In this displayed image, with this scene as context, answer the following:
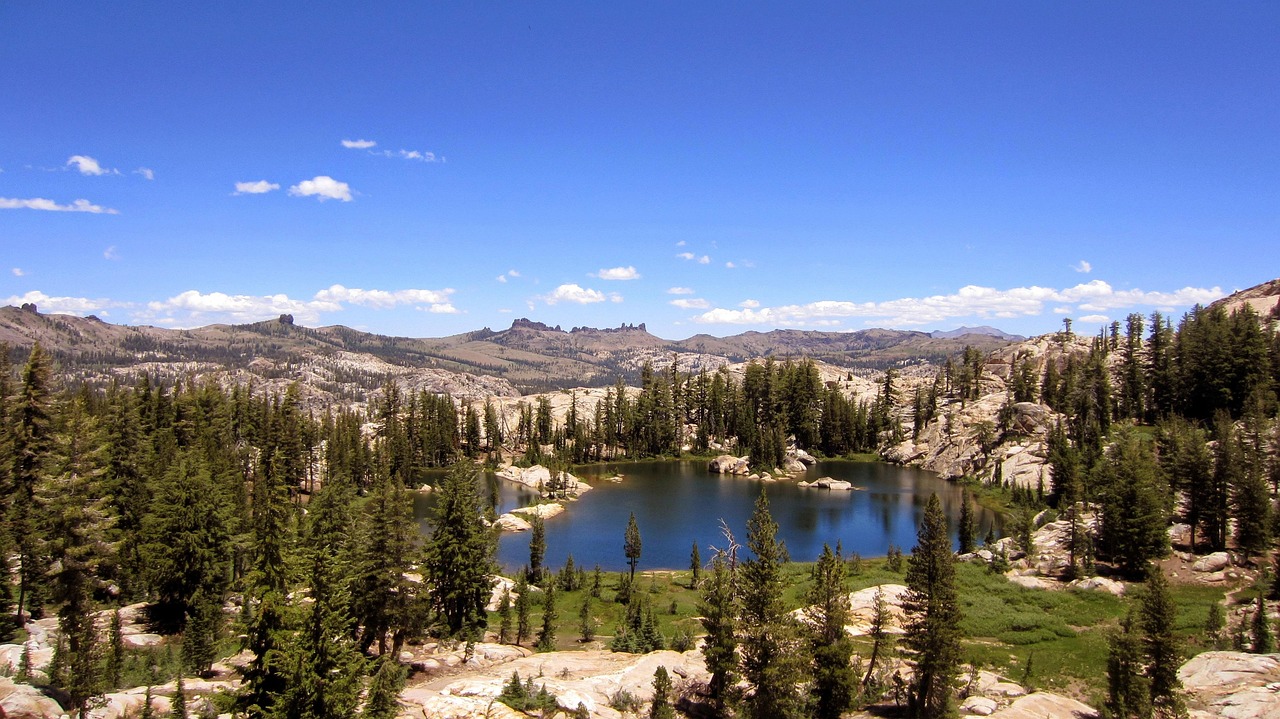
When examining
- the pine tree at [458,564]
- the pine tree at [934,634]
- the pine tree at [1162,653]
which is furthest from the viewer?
the pine tree at [458,564]

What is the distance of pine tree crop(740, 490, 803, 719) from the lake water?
1026 inches

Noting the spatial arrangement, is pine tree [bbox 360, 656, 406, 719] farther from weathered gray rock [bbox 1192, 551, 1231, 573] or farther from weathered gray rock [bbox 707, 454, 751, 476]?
weathered gray rock [bbox 707, 454, 751, 476]

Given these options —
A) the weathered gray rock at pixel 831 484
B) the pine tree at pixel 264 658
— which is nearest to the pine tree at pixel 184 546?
the pine tree at pixel 264 658

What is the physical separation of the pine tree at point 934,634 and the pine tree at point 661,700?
12.0 meters

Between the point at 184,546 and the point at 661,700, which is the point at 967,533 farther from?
the point at 184,546

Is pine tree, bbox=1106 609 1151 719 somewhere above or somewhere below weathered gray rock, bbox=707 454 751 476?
above

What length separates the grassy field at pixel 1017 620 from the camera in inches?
1435

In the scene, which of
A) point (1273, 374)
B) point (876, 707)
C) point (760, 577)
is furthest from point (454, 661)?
point (1273, 374)

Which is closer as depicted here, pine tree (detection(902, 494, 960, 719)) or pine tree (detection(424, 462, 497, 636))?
pine tree (detection(902, 494, 960, 719))

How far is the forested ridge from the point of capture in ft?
72.6

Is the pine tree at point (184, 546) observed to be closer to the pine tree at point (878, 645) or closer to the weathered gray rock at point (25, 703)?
the weathered gray rock at point (25, 703)

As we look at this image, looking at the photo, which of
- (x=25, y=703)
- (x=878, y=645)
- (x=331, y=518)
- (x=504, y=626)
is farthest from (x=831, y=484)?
(x=25, y=703)

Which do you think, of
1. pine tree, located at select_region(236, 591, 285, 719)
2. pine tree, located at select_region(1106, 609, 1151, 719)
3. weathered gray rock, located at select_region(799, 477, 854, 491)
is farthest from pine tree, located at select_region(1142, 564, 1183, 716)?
weathered gray rock, located at select_region(799, 477, 854, 491)

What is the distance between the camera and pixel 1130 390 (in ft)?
352
